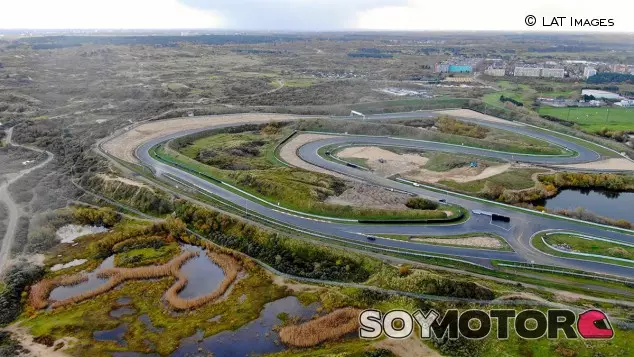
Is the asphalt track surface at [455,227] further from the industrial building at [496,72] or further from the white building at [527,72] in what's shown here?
the white building at [527,72]

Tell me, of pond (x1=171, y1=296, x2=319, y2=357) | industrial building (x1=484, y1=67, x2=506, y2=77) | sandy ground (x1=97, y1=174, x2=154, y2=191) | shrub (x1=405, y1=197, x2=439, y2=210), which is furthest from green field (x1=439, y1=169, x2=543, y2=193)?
industrial building (x1=484, y1=67, x2=506, y2=77)

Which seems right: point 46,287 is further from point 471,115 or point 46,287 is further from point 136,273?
point 471,115

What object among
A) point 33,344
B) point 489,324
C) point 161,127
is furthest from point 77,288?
point 161,127

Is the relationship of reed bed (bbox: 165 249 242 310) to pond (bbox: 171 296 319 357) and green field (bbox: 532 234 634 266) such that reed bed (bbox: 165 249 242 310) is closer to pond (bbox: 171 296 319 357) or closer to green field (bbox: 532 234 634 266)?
pond (bbox: 171 296 319 357)

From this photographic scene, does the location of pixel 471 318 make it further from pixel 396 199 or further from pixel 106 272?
pixel 106 272

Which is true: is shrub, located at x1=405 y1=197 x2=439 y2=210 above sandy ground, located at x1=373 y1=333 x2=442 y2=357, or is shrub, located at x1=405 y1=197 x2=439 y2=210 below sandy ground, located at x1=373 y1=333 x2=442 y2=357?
above

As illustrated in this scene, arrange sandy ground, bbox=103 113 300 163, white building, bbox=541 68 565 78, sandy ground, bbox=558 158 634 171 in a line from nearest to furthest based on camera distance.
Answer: sandy ground, bbox=558 158 634 171 < sandy ground, bbox=103 113 300 163 < white building, bbox=541 68 565 78

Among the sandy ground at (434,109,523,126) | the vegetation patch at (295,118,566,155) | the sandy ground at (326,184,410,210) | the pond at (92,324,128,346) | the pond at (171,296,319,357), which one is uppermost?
the sandy ground at (434,109,523,126)
